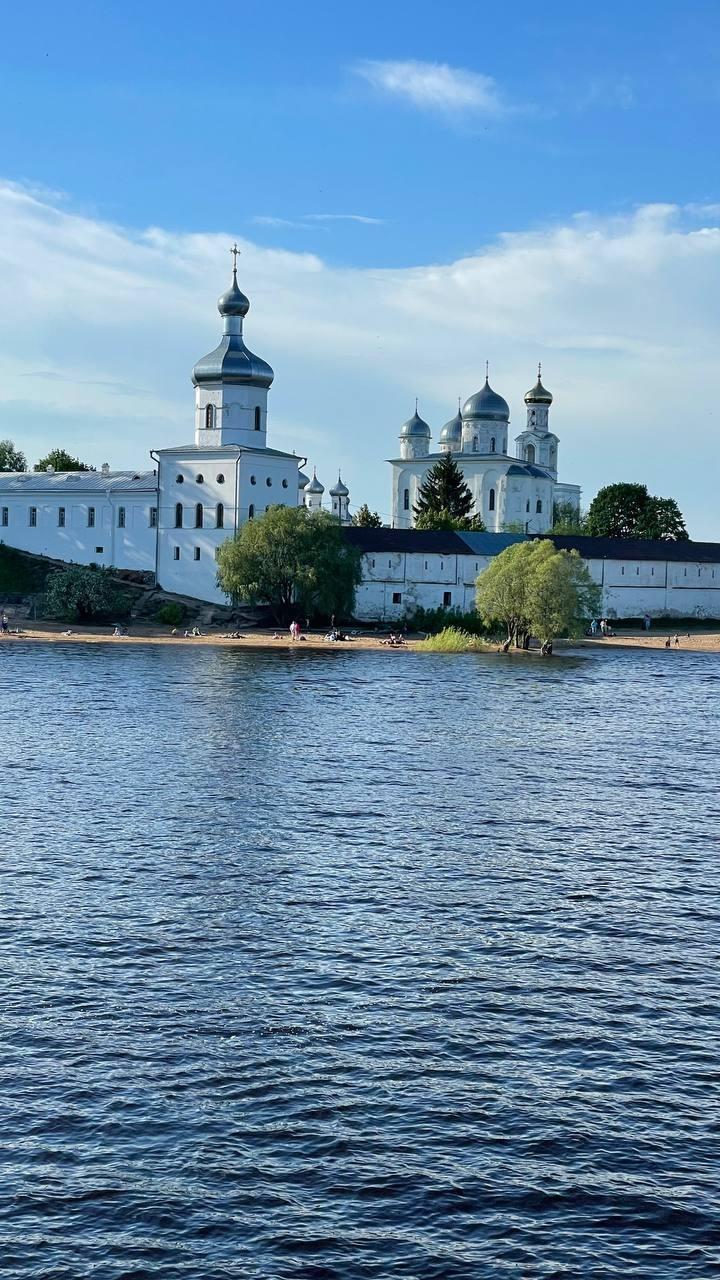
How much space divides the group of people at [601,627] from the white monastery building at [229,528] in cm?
348

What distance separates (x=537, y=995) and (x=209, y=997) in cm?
410

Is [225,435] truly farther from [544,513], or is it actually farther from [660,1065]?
[660,1065]

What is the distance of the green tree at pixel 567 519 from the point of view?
11050 cm

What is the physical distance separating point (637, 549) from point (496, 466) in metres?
20.9

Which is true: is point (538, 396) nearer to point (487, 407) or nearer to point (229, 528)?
point (487, 407)

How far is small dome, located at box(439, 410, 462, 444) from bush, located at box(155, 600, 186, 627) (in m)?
47.3

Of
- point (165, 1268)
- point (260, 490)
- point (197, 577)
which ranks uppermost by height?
point (260, 490)

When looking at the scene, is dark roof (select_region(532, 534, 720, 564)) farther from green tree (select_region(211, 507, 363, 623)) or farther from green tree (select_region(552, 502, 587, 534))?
green tree (select_region(211, 507, 363, 623))

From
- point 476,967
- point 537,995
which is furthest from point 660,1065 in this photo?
point 476,967

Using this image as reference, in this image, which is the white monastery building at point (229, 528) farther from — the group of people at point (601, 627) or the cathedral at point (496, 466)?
the cathedral at point (496, 466)

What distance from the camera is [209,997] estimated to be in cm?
1786

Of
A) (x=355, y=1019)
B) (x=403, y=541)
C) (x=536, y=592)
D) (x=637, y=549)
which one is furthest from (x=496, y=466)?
Answer: (x=355, y=1019)

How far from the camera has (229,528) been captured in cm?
7875

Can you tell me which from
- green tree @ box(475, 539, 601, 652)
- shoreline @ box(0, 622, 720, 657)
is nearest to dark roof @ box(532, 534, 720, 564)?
shoreline @ box(0, 622, 720, 657)
